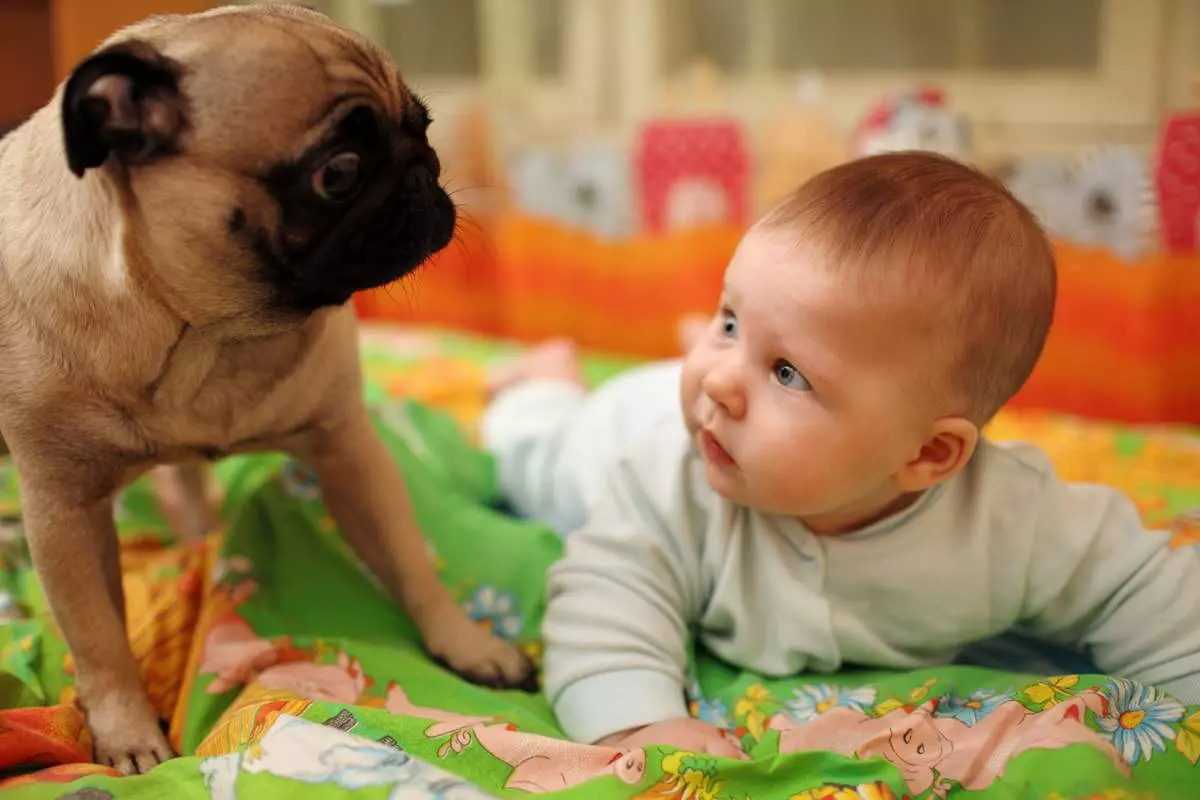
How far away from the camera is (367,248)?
81 cm

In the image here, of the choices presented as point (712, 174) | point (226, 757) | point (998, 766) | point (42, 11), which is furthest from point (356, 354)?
point (42, 11)

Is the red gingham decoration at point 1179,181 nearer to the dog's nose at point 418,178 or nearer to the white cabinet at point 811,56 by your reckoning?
the white cabinet at point 811,56

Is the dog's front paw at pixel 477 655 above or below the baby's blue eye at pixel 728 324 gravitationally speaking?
below

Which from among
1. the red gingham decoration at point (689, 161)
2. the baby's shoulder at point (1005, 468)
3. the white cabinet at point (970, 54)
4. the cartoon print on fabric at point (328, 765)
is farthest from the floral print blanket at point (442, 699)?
the red gingham decoration at point (689, 161)

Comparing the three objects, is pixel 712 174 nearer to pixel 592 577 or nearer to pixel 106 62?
pixel 592 577

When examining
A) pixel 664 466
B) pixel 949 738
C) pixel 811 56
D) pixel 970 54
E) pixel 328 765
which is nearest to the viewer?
pixel 328 765

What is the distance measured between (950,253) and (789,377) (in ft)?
0.51

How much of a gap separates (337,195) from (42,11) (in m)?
1.52

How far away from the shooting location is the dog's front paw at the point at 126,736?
0.85 m

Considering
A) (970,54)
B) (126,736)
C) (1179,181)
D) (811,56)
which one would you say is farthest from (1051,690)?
(811,56)

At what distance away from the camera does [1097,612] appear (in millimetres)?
923

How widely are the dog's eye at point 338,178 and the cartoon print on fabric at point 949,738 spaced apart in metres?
0.53

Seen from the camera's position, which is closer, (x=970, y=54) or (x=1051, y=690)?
(x=1051, y=690)

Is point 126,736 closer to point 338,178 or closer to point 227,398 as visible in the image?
point 227,398
